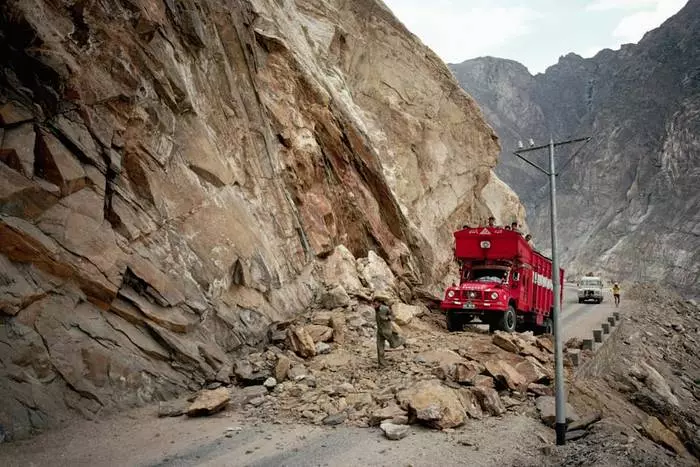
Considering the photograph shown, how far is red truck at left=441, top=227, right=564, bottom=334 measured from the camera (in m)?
15.2

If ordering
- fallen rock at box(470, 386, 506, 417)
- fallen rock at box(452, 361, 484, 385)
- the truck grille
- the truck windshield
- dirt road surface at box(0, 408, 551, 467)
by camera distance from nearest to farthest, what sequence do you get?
dirt road surface at box(0, 408, 551, 467), fallen rock at box(470, 386, 506, 417), fallen rock at box(452, 361, 484, 385), the truck grille, the truck windshield

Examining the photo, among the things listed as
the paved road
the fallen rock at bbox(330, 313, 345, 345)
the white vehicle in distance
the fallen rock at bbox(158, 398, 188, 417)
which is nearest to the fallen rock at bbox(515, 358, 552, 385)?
the fallen rock at bbox(330, 313, 345, 345)

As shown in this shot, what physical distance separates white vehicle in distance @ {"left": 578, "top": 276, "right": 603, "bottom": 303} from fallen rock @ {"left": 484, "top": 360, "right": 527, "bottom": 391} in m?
26.9

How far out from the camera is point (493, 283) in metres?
15.8

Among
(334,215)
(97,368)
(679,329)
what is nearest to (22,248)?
(97,368)

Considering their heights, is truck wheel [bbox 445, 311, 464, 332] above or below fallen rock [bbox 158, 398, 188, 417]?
above

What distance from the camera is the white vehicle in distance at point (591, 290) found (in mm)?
33906

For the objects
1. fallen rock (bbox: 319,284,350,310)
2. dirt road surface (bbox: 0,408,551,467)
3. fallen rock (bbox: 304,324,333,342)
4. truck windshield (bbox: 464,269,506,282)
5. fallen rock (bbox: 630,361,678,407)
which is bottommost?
fallen rock (bbox: 630,361,678,407)

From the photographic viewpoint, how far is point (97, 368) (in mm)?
8180

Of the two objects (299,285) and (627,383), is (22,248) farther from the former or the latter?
(627,383)

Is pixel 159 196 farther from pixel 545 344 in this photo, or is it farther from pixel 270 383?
pixel 545 344

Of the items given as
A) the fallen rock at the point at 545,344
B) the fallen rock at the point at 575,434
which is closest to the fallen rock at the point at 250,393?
the fallen rock at the point at 575,434

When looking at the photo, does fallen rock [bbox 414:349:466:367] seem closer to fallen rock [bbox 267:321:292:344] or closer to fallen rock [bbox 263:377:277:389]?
fallen rock [bbox 267:321:292:344]

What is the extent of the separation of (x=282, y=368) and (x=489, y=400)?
4310 millimetres
